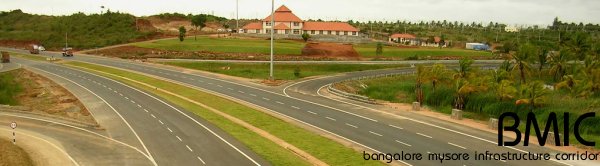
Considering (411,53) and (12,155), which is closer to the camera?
(12,155)

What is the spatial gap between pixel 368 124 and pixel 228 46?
3041 inches

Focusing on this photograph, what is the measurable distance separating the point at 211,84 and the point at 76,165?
4113cm

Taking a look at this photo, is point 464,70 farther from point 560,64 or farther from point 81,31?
point 81,31

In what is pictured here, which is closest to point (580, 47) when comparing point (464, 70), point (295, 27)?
point (464, 70)

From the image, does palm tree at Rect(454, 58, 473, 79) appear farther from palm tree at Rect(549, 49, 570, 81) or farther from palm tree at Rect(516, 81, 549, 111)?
palm tree at Rect(549, 49, 570, 81)

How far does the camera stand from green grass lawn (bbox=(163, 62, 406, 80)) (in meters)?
86.4

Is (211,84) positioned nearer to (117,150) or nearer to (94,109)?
(94,109)

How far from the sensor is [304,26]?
525ft

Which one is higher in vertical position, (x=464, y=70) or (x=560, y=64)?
(x=560, y=64)

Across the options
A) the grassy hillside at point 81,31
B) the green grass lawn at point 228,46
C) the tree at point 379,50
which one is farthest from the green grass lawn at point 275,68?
the grassy hillside at point 81,31

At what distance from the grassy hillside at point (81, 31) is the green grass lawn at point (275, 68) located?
188ft

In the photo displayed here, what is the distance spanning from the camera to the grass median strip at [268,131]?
3494 cm

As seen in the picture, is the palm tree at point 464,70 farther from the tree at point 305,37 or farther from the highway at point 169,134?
the tree at point 305,37

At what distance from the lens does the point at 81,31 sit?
16012 centimetres
